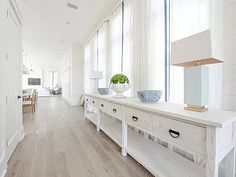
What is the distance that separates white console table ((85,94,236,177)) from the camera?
1014 mm

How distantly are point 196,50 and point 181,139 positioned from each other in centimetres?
72

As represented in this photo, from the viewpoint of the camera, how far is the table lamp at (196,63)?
1.15 meters

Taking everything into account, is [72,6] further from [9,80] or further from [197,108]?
[197,108]

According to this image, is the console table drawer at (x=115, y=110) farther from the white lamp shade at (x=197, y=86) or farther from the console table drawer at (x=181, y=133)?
the white lamp shade at (x=197, y=86)

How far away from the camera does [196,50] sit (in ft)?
3.92

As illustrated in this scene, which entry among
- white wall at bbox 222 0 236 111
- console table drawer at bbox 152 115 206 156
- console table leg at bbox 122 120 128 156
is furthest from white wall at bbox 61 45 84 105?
white wall at bbox 222 0 236 111

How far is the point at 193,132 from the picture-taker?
1.12 m

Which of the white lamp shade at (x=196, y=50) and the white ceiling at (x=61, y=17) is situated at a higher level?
the white ceiling at (x=61, y=17)

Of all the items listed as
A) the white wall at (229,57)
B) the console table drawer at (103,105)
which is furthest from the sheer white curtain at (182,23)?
the console table drawer at (103,105)

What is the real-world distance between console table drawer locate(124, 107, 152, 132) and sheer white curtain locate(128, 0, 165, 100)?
2.23 feet

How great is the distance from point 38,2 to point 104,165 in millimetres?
4033

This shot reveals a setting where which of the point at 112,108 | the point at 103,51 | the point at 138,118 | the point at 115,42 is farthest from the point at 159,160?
the point at 103,51

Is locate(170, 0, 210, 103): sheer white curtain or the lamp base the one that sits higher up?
locate(170, 0, 210, 103): sheer white curtain

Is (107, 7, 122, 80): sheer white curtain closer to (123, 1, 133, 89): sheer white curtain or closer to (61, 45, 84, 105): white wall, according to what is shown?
(123, 1, 133, 89): sheer white curtain
